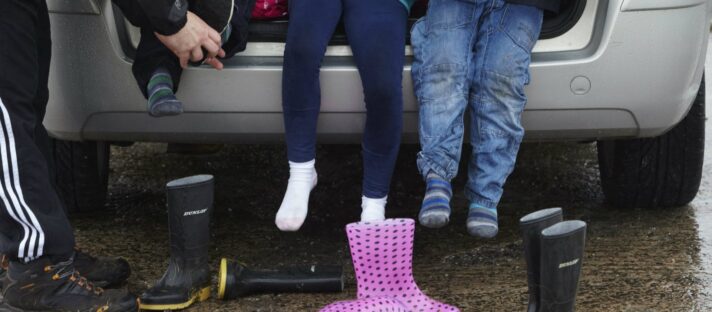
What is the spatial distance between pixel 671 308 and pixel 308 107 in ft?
3.31

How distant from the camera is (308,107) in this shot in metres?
2.83

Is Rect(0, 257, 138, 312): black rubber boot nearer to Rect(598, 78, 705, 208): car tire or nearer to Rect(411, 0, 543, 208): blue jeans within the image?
Rect(411, 0, 543, 208): blue jeans

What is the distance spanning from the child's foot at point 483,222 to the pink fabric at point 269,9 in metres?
0.71

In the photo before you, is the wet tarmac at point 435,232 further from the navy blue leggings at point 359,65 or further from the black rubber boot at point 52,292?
the navy blue leggings at point 359,65

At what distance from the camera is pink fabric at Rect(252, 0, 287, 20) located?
2.93 meters

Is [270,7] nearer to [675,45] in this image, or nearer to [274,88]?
[274,88]

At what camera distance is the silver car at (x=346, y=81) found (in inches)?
111

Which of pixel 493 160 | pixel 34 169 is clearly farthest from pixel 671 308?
pixel 34 169

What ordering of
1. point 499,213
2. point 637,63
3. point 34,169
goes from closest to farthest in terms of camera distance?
point 34,169 < point 637,63 < point 499,213

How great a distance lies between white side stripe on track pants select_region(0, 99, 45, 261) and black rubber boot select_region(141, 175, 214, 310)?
318 millimetres

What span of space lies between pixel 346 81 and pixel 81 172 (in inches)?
39.3

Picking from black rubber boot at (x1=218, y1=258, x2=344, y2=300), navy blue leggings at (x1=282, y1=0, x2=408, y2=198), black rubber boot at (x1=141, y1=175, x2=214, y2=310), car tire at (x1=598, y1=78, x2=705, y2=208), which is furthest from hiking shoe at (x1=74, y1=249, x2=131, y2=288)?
car tire at (x1=598, y1=78, x2=705, y2=208)

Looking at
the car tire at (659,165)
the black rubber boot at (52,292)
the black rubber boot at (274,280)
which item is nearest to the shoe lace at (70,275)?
the black rubber boot at (52,292)

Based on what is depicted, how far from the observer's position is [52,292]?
2.72m
